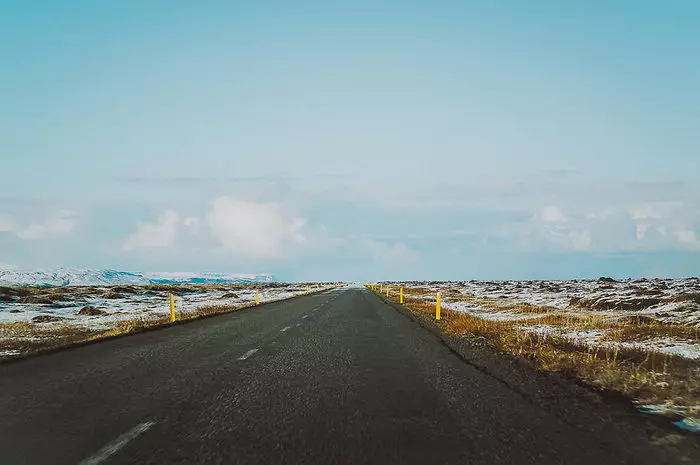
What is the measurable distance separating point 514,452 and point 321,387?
3.46m

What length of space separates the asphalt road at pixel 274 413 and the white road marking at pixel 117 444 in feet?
0.03

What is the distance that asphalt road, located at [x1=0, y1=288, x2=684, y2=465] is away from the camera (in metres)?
4.38

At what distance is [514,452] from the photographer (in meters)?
4.41

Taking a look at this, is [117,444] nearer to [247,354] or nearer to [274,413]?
[274,413]

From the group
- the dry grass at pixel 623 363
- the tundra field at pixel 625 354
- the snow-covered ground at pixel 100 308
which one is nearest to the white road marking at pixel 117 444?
the tundra field at pixel 625 354

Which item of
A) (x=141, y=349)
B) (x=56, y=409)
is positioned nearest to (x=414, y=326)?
(x=141, y=349)

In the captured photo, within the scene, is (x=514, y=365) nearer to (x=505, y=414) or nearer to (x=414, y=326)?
(x=505, y=414)

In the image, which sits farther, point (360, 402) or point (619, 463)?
point (360, 402)

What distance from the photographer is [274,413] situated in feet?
18.9

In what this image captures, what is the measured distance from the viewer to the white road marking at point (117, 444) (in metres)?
4.21

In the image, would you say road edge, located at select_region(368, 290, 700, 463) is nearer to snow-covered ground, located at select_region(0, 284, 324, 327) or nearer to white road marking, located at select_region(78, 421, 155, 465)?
white road marking, located at select_region(78, 421, 155, 465)

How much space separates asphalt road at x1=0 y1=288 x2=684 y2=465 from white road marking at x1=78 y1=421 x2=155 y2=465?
1 cm

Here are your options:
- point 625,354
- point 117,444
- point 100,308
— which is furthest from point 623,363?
point 100,308

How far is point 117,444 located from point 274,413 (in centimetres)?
173
